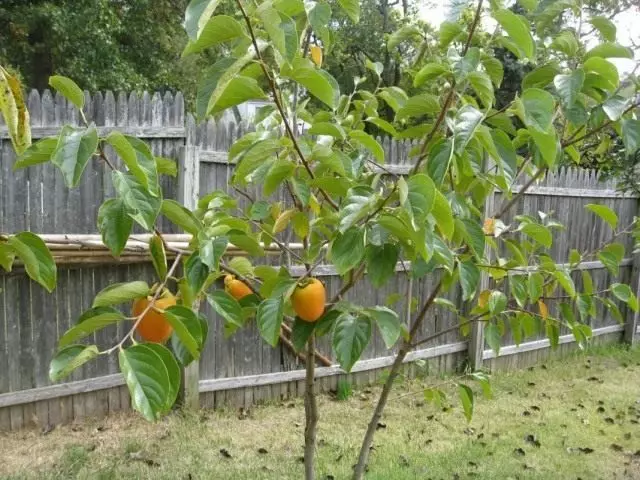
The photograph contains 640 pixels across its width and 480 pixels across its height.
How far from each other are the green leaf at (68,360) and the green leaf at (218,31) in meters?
0.50

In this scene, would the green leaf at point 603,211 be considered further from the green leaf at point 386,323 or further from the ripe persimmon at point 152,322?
the ripe persimmon at point 152,322

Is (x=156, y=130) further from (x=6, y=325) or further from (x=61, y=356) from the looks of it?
(x=61, y=356)

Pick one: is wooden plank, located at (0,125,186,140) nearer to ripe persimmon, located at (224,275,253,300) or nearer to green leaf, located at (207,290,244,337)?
ripe persimmon, located at (224,275,253,300)

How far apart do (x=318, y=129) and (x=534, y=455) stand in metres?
3.14

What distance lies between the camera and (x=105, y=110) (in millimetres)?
3600

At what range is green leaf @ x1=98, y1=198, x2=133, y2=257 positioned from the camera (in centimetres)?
92

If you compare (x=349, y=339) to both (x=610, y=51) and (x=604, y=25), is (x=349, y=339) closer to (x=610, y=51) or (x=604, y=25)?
(x=610, y=51)

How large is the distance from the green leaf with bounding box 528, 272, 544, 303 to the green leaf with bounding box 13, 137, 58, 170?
1.33m

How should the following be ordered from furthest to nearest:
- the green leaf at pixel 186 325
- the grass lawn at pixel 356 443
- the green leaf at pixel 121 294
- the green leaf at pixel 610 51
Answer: the grass lawn at pixel 356 443
the green leaf at pixel 610 51
the green leaf at pixel 121 294
the green leaf at pixel 186 325

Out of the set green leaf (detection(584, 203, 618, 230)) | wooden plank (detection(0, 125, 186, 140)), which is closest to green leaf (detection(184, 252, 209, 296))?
green leaf (detection(584, 203, 618, 230))

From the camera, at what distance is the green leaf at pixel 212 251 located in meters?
1.02

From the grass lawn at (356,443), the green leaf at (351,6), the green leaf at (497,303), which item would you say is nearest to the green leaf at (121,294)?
the green leaf at (351,6)

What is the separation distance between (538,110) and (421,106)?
415mm

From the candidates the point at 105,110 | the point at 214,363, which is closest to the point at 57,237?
the point at 105,110
